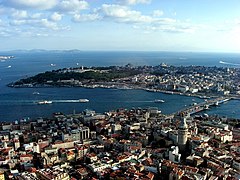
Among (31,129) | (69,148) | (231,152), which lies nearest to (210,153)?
(231,152)

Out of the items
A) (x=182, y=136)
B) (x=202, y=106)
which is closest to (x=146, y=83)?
(x=202, y=106)

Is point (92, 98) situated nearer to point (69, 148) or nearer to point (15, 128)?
point (15, 128)

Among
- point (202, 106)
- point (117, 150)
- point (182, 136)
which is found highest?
point (182, 136)

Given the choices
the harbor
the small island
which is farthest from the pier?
the small island

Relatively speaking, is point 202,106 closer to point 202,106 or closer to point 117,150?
point 202,106

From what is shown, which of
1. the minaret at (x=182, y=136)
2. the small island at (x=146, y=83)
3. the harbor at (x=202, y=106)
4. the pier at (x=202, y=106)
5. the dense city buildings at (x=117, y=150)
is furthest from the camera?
the small island at (x=146, y=83)

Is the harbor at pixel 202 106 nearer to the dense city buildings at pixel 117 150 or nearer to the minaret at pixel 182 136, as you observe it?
the dense city buildings at pixel 117 150

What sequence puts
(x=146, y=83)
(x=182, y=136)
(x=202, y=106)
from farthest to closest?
(x=146, y=83)
(x=202, y=106)
(x=182, y=136)

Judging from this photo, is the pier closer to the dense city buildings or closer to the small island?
the small island

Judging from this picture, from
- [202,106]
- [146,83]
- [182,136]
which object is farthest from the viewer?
[146,83]

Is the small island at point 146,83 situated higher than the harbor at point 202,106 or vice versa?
the small island at point 146,83

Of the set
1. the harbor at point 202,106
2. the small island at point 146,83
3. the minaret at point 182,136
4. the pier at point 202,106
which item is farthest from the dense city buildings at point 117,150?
the small island at point 146,83

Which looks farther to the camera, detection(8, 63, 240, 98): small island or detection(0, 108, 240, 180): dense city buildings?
detection(8, 63, 240, 98): small island
